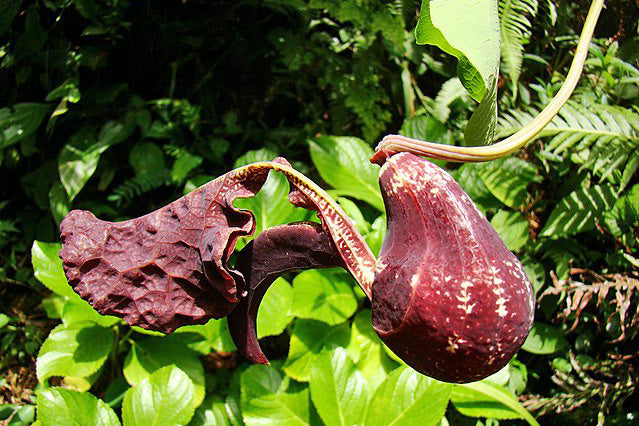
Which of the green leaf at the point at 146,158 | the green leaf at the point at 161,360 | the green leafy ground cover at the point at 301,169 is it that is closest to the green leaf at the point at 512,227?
the green leafy ground cover at the point at 301,169

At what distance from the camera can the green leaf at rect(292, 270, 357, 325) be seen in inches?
49.9

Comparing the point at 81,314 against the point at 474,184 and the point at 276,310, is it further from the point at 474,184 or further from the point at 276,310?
the point at 474,184

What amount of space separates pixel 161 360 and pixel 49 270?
1.11 feet

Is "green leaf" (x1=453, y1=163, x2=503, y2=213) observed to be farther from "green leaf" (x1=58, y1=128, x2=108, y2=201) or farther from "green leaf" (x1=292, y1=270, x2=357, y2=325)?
"green leaf" (x1=58, y1=128, x2=108, y2=201)

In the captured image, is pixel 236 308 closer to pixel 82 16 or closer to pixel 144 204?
pixel 144 204

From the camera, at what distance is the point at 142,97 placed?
1719 millimetres

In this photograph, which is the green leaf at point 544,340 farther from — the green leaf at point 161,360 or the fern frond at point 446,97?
the green leaf at point 161,360

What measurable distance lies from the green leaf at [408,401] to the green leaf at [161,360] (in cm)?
42

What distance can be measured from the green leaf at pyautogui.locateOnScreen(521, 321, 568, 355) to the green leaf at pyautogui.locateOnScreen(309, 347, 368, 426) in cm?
42

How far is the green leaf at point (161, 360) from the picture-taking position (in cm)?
130

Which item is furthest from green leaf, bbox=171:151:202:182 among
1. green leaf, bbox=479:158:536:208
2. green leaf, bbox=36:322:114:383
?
green leaf, bbox=479:158:536:208

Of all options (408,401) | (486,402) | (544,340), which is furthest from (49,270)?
(544,340)

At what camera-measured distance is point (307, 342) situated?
1301mm

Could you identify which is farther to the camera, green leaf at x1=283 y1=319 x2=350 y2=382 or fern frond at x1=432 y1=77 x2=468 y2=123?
fern frond at x1=432 y1=77 x2=468 y2=123
